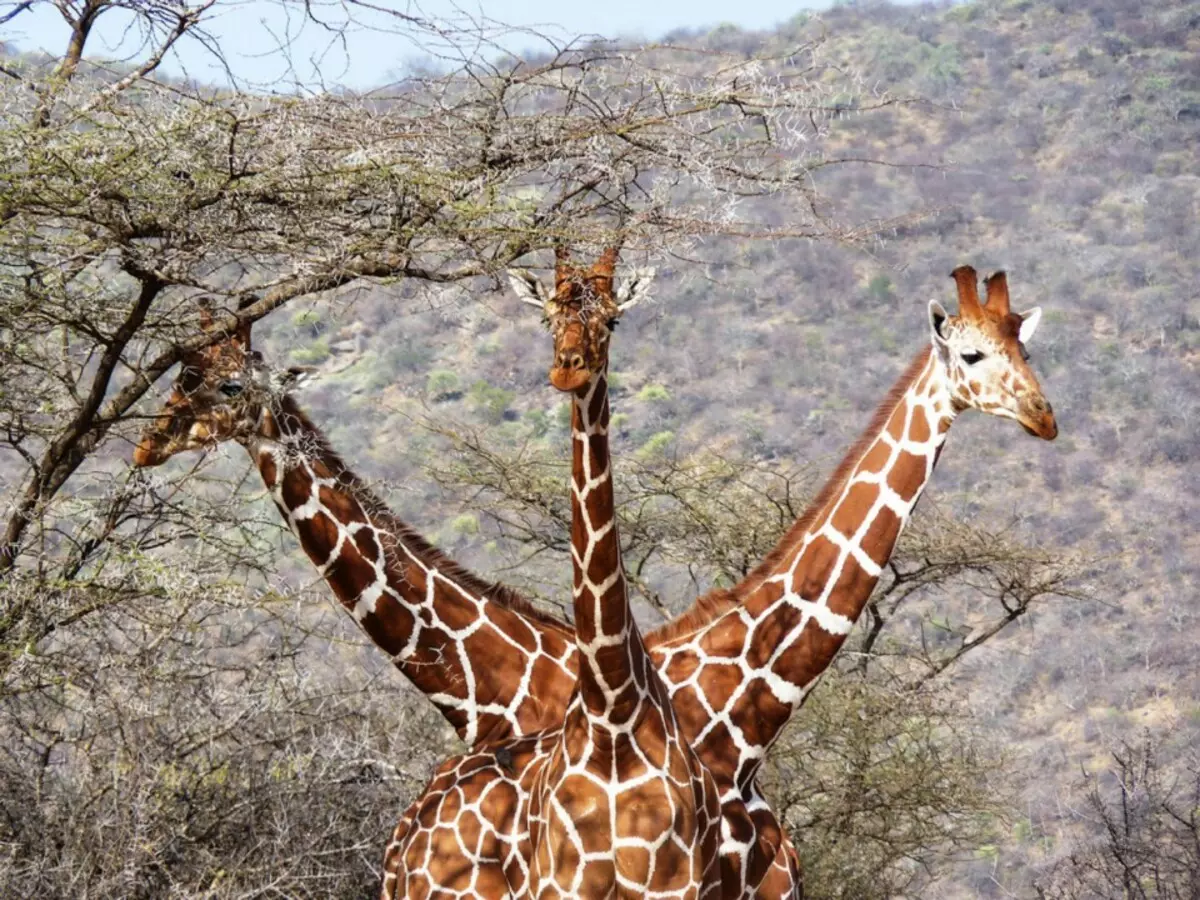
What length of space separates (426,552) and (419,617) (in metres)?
0.35

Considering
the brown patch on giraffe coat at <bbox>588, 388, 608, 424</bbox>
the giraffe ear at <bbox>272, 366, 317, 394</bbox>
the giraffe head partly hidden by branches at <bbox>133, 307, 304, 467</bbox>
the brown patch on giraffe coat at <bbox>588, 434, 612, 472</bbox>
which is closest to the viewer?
the brown patch on giraffe coat at <bbox>588, 388, 608, 424</bbox>

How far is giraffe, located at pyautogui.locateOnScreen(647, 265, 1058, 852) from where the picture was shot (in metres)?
6.38

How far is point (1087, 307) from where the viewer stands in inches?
1294

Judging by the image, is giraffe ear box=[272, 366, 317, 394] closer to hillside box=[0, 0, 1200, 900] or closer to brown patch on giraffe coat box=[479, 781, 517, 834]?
hillside box=[0, 0, 1200, 900]

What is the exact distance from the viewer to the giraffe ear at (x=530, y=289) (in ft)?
16.6

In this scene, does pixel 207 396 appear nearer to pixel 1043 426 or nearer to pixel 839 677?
pixel 1043 426

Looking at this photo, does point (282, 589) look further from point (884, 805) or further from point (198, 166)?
point (884, 805)

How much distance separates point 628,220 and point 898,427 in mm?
1706

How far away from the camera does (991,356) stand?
6.44 metres

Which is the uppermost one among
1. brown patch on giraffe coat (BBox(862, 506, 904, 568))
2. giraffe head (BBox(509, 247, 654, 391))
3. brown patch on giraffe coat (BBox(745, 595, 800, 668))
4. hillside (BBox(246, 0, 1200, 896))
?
giraffe head (BBox(509, 247, 654, 391))

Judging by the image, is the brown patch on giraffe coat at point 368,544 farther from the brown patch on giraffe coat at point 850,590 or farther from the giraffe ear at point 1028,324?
the giraffe ear at point 1028,324

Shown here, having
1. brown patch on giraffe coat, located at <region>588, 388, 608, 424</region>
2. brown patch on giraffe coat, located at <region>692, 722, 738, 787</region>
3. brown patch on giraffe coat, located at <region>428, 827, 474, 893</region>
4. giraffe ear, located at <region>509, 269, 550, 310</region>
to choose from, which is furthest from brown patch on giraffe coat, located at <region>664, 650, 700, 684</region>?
giraffe ear, located at <region>509, 269, 550, 310</region>

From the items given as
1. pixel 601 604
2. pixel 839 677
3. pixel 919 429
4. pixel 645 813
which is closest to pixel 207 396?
pixel 601 604

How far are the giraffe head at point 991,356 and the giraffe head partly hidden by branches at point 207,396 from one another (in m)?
2.55
